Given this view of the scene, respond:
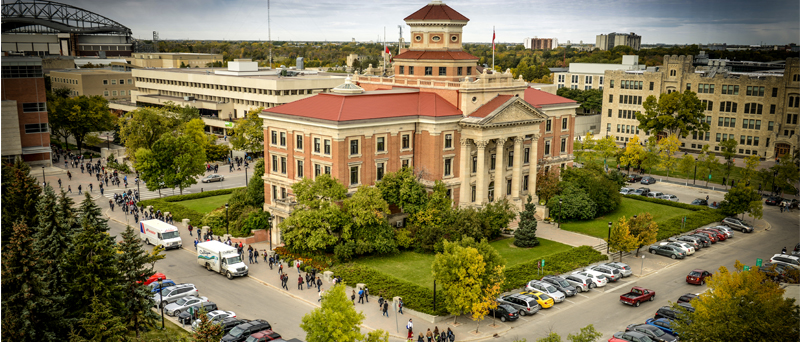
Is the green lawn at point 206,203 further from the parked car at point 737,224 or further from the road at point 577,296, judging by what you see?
the parked car at point 737,224

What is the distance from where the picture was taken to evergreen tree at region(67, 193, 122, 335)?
119 ft

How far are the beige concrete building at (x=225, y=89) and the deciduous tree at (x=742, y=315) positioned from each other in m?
91.8

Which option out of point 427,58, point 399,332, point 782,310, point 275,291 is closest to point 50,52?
point 427,58

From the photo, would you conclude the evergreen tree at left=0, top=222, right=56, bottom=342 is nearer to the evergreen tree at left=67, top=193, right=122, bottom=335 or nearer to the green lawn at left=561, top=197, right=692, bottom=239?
the evergreen tree at left=67, top=193, right=122, bottom=335

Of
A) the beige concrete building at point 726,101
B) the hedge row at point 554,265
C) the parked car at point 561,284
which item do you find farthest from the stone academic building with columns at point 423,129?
the beige concrete building at point 726,101

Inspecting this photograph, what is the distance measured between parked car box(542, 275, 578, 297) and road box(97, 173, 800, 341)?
578mm

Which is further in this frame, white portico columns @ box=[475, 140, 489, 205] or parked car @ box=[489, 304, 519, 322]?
white portico columns @ box=[475, 140, 489, 205]

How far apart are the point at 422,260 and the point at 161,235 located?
2559 centimetres

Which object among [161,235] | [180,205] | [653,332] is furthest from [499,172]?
[180,205]

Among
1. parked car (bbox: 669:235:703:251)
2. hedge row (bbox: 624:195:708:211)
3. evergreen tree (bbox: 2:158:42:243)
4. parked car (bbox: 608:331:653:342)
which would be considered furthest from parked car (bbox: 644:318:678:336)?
evergreen tree (bbox: 2:158:42:243)

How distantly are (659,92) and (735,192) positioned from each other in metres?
49.0

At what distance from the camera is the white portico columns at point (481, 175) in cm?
6638

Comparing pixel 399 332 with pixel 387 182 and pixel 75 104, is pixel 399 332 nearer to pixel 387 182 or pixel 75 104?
pixel 387 182

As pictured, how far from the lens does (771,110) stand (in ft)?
346
